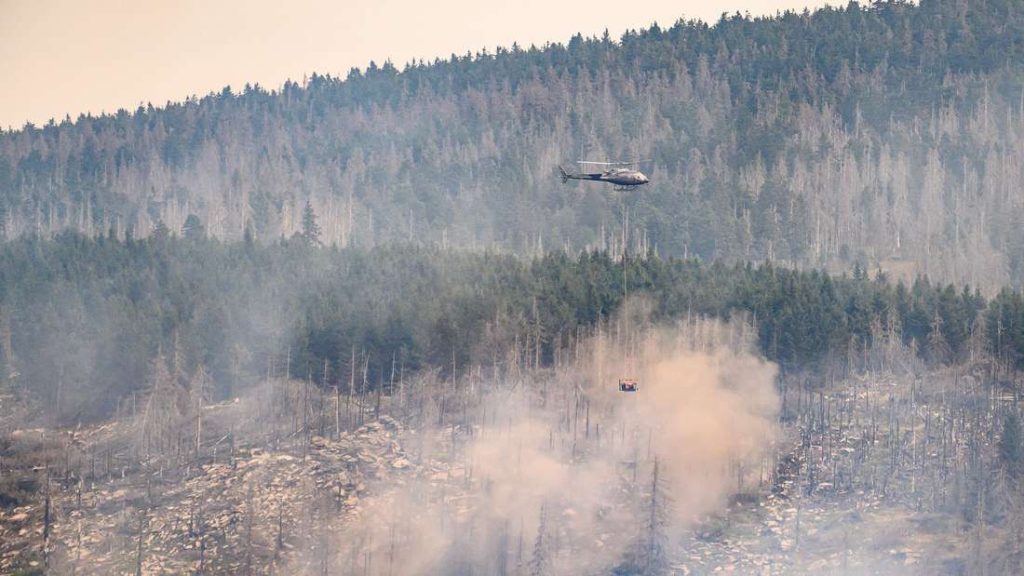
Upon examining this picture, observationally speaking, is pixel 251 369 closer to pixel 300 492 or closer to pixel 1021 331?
pixel 300 492

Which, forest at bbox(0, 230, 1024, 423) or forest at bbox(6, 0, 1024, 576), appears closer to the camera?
forest at bbox(6, 0, 1024, 576)

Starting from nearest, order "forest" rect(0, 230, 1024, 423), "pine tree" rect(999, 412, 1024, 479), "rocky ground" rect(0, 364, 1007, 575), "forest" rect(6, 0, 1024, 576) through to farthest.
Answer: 1. "rocky ground" rect(0, 364, 1007, 575)
2. "forest" rect(6, 0, 1024, 576)
3. "pine tree" rect(999, 412, 1024, 479)
4. "forest" rect(0, 230, 1024, 423)

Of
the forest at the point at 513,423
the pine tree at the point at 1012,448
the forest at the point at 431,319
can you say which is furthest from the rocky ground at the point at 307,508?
the forest at the point at 431,319

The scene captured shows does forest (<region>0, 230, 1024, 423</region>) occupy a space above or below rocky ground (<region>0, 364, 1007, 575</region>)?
above

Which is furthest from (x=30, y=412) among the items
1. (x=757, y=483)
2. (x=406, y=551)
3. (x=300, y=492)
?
(x=757, y=483)

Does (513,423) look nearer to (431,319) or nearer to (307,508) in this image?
(431,319)

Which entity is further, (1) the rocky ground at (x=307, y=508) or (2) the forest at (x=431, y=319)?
(2) the forest at (x=431, y=319)

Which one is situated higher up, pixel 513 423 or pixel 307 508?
pixel 513 423

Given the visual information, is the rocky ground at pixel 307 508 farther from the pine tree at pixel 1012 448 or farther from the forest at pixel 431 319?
the forest at pixel 431 319

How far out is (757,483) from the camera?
436ft

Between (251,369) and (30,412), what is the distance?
2052 cm

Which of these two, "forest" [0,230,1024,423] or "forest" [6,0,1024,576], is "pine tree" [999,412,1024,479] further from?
"forest" [0,230,1024,423]

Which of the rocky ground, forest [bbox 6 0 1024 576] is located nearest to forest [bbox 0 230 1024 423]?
forest [bbox 6 0 1024 576]

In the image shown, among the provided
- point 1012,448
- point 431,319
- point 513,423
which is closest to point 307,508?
point 513,423
